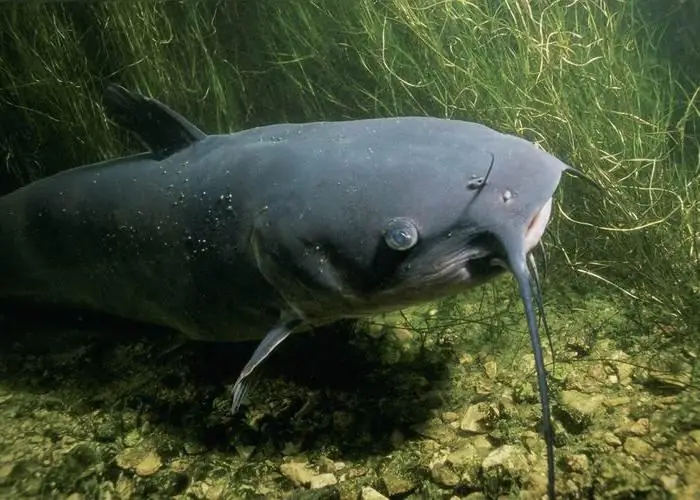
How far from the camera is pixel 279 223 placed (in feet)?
5.96

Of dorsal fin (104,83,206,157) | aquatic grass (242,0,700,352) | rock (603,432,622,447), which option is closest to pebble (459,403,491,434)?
rock (603,432,622,447)

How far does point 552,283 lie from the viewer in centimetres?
289

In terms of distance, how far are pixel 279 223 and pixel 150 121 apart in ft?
2.61

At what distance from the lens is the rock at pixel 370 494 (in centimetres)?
170

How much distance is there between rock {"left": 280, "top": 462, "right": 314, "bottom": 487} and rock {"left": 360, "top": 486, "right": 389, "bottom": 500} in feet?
0.70

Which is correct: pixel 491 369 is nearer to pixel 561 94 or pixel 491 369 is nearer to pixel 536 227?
pixel 536 227

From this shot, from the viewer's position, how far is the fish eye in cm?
155

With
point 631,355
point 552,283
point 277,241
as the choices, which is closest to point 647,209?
point 552,283

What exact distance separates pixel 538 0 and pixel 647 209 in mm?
1382

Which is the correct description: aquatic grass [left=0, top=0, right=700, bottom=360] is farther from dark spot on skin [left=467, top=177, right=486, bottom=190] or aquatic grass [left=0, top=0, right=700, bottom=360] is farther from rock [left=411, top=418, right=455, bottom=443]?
dark spot on skin [left=467, top=177, right=486, bottom=190]

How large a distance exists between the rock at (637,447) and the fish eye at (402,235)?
897 mm

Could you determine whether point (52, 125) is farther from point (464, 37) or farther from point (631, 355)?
point (631, 355)

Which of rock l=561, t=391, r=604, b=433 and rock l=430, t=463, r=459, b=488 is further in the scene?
rock l=561, t=391, r=604, b=433

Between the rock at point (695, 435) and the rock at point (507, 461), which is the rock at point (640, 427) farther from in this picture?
the rock at point (507, 461)
